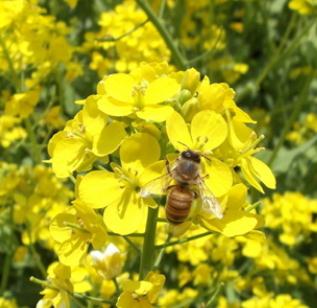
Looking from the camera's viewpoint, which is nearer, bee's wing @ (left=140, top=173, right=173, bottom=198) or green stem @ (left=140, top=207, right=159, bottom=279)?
bee's wing @ (left=140, top=173, right=173, bottom=198)

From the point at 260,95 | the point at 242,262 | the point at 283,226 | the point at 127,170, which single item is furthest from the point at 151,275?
the point at 260,95

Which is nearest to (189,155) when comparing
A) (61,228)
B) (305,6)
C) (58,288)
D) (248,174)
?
(248,174)

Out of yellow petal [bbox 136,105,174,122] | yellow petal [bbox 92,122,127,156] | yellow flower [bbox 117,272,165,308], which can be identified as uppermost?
yellow petal [bbox 136,105,174,122]

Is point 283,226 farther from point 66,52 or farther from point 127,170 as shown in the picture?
point 127,170

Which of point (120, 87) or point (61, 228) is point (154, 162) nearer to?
point (120, 87)

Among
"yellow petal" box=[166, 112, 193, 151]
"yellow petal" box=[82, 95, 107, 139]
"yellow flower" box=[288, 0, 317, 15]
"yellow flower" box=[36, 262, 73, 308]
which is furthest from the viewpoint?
"yellow flower" box=[288, 0, 317, 15]

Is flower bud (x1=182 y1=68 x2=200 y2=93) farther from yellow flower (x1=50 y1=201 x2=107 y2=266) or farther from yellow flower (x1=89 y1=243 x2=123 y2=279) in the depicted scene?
yellow flower (x1=89 y1=243 x2=123 y2=279)

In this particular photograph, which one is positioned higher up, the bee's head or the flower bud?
the flower bud

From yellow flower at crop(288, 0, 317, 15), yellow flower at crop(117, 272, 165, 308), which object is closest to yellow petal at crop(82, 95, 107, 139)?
yellow flower at crop(117, 272, 165, 308)

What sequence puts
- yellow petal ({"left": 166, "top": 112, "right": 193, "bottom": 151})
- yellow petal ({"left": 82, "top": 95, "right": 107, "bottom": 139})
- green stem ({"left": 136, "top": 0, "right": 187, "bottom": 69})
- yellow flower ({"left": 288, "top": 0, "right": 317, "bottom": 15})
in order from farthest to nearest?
yellow flower ({"left": 288, "top": 0, "right": 317, "bottom": 15}) → green stem ({"left": 136, "top": 0, "right": 187, "bottom": 69}) → yellow petal ({"left": 82, "top": 95, "right": 107, "bottom": 139}) → yellow petal ({"left": 166, "top": 112, "right": 193, "bottom": 151})
